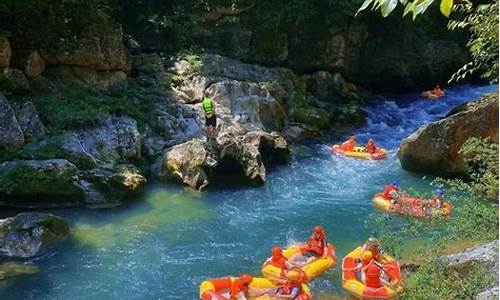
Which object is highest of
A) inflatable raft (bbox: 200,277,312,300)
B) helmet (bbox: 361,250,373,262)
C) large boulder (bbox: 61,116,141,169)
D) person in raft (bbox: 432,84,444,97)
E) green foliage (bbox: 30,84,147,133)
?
green foliage (bbox: 30,84,147,133)

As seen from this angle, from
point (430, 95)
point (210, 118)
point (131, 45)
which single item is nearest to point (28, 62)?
point (131, 45)

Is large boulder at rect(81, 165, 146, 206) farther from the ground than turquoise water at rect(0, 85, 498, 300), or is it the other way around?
large boulder at rect(81, 165, 146, 206)

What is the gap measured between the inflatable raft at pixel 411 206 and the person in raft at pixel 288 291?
3.09 meters

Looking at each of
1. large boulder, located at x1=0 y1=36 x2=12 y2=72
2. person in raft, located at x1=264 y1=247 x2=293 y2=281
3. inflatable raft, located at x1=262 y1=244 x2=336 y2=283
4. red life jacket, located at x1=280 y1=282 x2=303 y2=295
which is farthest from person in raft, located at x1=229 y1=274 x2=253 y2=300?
large boulder, located at x1=0 y1=36 x2=12 y2=72

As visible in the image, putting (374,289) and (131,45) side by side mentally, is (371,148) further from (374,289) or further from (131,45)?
(131,45)

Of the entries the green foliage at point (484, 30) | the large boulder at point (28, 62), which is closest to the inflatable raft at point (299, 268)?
the green foliage at point (484, 30)

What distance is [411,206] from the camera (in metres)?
11.6

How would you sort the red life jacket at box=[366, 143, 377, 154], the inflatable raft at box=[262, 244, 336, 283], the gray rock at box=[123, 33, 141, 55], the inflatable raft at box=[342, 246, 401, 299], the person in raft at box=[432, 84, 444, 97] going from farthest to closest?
the person in raft at box=[432, 84, 444, 97]
the gray rock at box=[123, 33, 141, 55]
the red life jacket at box=[366, 143, 377, 154]
the inflatable raft at box=[262, 244, 336, 283]
the inflatable raft at box=[342, 246, 401, 299]

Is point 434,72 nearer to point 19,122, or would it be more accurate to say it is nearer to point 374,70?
point 374,70

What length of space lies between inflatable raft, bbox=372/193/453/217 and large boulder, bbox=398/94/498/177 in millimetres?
2324

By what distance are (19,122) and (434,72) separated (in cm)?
1818

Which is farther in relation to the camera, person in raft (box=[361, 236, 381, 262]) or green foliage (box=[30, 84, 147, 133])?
green foliage (box=[30, 84, 147, 133])

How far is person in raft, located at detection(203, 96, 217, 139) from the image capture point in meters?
14.8

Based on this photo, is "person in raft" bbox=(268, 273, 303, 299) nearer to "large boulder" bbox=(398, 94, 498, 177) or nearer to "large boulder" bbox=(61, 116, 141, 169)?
"large boulder" bbox=(61, 116, 141, 169)
